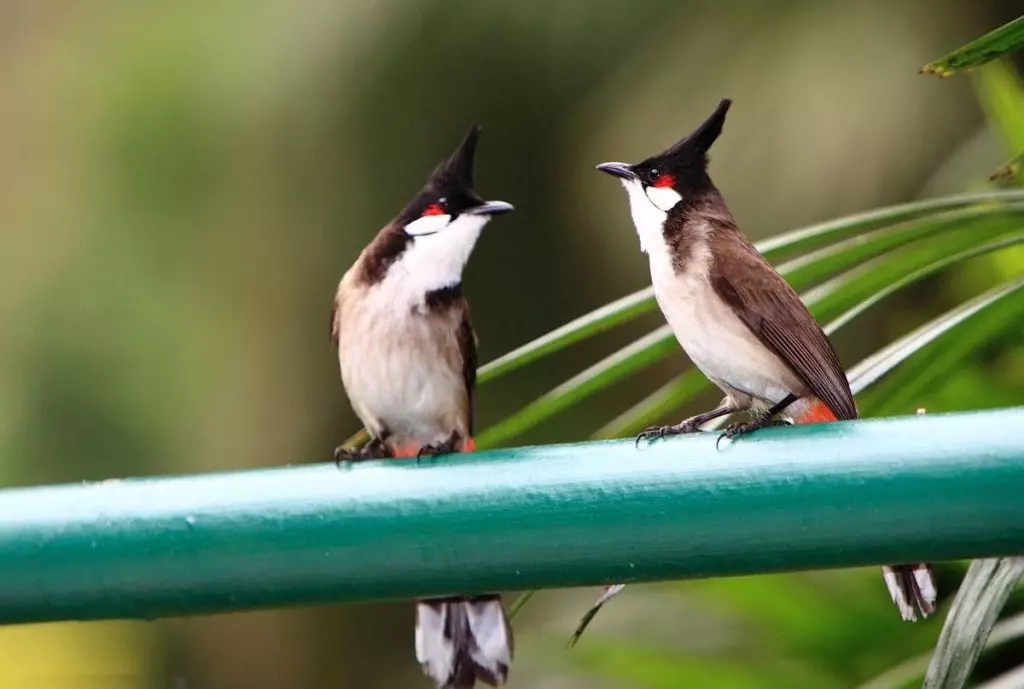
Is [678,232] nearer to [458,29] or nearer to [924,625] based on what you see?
[924,625]

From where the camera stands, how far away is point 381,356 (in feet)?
5.40

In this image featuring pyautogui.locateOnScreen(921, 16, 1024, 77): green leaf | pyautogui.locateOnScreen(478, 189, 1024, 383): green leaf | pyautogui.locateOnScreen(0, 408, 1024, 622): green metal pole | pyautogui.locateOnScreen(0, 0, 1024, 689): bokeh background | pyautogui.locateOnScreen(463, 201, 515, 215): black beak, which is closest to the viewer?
pyautogui.locateOnScreen(0, 408, 1024, 622): green metal pole

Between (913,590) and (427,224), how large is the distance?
72 cm

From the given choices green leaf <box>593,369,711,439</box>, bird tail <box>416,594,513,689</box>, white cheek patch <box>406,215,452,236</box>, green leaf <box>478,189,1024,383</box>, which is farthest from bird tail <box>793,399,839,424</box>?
white cheek patch <box>406,215,452,236</box>

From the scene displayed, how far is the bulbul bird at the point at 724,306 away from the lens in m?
1.26

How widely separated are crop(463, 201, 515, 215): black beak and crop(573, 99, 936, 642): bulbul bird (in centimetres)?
14

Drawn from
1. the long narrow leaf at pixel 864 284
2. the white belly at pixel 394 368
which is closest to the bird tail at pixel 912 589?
the long narrow leaf at pixel 864 284

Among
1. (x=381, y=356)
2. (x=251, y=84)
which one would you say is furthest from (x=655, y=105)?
(x=381, y=356)

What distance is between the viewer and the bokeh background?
12.8 feet

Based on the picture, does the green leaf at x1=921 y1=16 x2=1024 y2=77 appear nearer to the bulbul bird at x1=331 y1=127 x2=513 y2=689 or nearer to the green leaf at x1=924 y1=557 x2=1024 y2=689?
the green leaf at x1=924 y1=557 x2=1024 y2=689

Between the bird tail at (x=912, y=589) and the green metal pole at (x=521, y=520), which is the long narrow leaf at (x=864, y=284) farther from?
the green metal pole at (x=521, y=520)

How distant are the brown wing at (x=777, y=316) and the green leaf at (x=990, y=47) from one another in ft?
1.03

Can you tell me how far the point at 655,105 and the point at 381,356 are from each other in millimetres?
2611

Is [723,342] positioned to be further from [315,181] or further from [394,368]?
[315,181]
